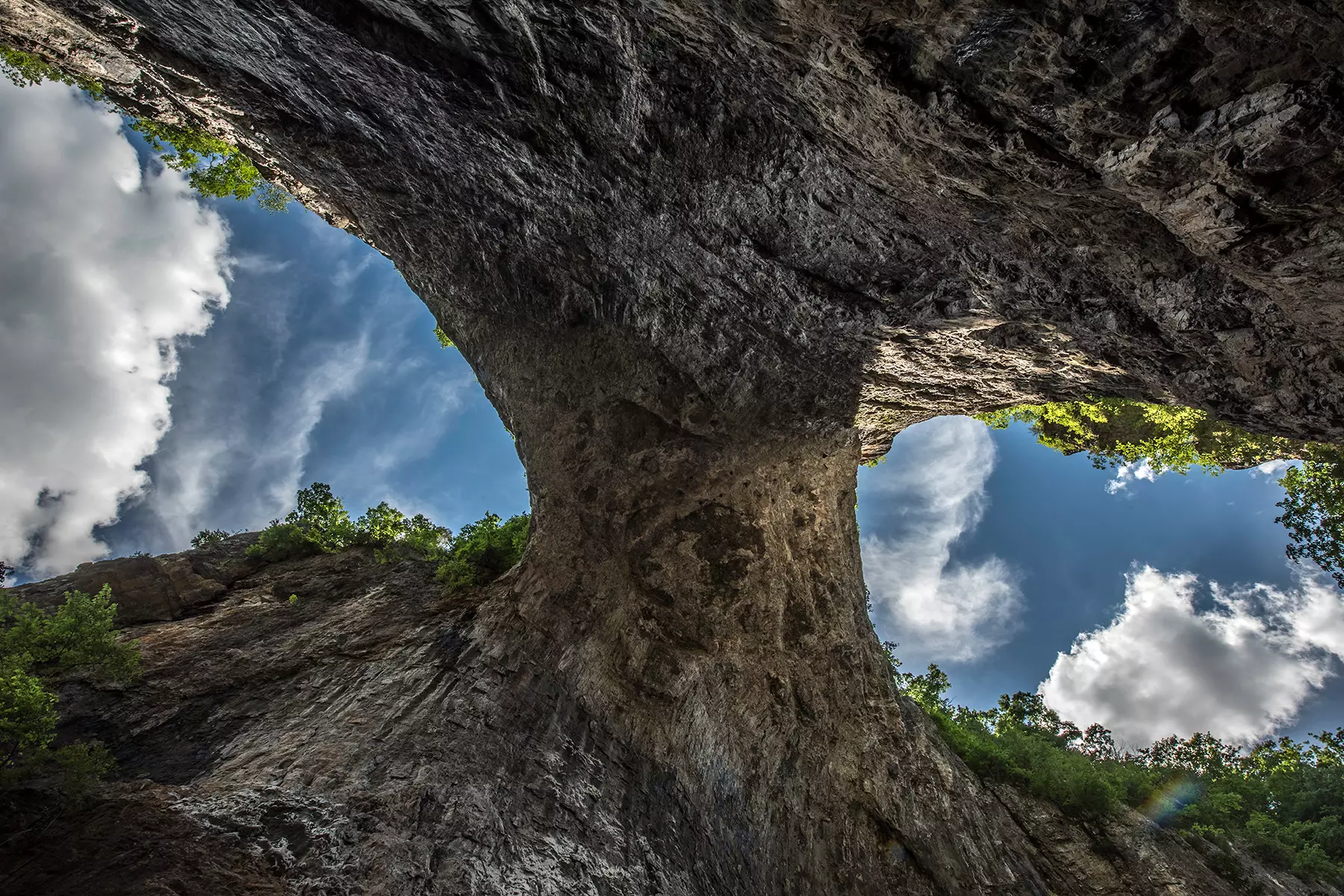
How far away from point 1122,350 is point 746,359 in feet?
20.2

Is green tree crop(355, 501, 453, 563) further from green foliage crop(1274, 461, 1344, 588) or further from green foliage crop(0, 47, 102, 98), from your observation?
green foliage crop(1274, 461, 1344, 588)

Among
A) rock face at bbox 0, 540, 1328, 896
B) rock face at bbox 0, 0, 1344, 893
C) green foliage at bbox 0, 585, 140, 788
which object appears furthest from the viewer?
green foliage at bbox 0, 585, 140, 788

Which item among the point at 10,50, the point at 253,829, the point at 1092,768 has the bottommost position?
the point at 253,829

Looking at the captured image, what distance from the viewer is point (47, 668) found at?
10281 mm

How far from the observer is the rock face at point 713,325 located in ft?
15.9

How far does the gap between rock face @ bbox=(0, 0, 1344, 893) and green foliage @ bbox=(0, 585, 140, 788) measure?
88cm

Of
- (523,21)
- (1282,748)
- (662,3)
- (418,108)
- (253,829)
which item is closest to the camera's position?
(662,3)

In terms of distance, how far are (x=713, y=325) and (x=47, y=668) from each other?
43.2 ft

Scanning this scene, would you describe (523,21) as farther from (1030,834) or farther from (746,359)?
(1030,834)

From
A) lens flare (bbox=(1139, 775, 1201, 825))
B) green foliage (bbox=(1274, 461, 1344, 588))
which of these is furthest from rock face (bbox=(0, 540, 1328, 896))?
green foliage (bbox=(1274, 461, 1344, 588))

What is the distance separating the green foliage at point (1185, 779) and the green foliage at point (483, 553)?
11965mm

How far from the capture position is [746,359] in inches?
483

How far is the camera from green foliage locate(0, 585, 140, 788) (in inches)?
320

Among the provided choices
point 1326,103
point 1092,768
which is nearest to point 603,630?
point 1326,103
